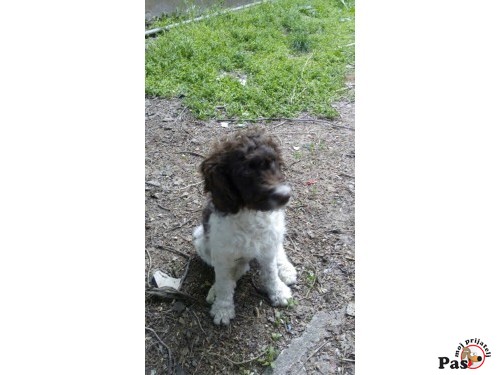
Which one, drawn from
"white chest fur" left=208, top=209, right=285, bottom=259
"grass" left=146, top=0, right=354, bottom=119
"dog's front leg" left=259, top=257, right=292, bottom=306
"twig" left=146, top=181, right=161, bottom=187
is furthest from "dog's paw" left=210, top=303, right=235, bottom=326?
"grass" left=146, top=0, right=354, bottom=119

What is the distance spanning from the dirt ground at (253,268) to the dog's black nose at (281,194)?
1147 millimetres

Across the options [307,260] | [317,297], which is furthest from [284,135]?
[317,297]

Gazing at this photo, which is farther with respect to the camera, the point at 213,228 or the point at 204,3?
the point at 204,3

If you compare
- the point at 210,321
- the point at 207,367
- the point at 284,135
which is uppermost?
the point at 284,135

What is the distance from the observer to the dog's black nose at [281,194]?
2.57m

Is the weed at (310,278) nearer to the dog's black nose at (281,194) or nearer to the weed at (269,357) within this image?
the weed at (269,357)

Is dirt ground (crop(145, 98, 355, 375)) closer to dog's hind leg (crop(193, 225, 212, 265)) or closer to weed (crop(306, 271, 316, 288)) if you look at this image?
weed (crop(306, 271, 316, 288))

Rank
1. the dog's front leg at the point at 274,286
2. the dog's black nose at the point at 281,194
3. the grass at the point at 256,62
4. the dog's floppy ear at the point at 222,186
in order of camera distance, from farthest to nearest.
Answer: the grass at the point at 256,62
the dog's front leg at the point at 274,286
the dog's floppy ear at the point at 222,186
the dog's black nose at the point at 281,194

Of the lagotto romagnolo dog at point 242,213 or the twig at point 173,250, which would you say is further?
the twig at point 173,250

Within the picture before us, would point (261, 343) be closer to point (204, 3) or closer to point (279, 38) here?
point (279, 38)

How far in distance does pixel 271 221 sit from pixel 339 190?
1.55 m

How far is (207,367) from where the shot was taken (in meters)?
3.04

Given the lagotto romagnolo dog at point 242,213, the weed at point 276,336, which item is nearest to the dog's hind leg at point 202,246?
the lagotto romagnolo dog at point 242,213

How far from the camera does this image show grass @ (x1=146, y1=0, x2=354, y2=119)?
547 cm
